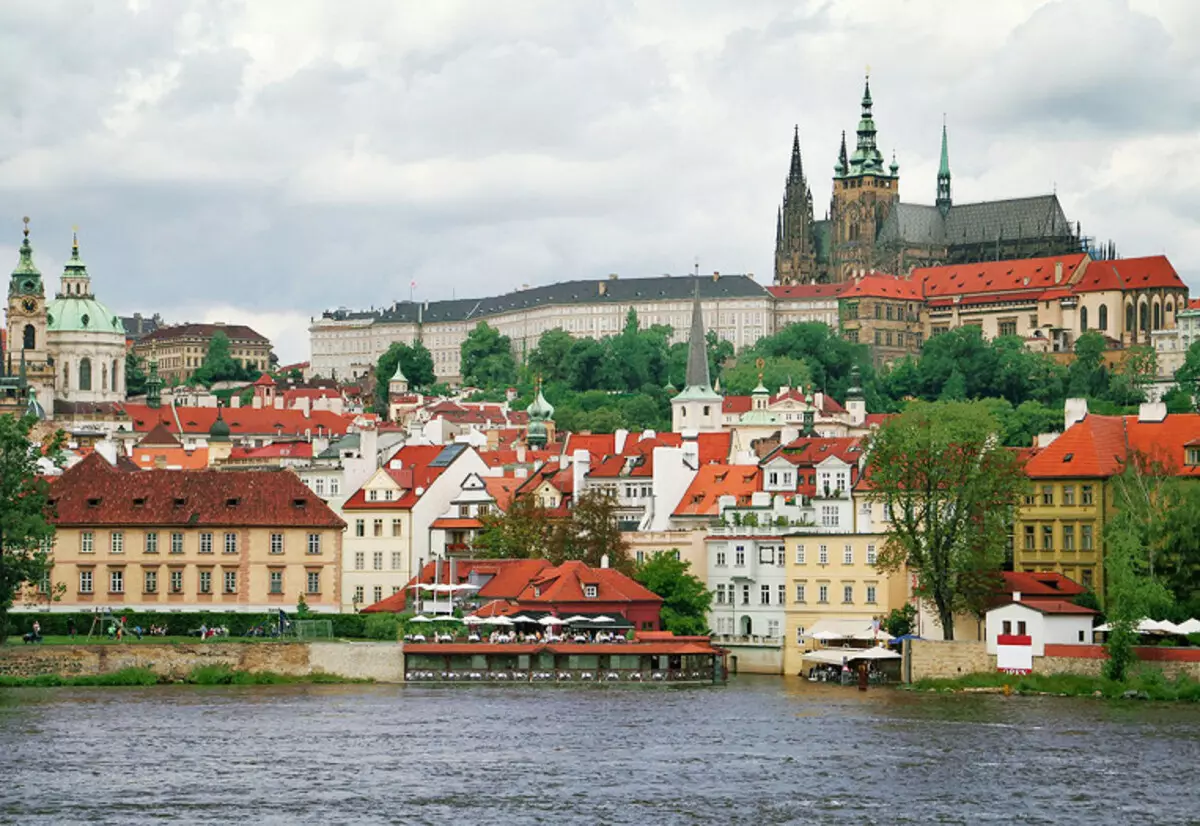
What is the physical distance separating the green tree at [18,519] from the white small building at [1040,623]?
30051 millimetres

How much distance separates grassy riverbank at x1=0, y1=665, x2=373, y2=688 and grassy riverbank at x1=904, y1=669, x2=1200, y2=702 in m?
18.5

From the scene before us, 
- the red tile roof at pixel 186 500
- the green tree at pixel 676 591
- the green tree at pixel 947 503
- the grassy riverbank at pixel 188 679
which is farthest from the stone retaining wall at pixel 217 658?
the green tree at pixel 947 503

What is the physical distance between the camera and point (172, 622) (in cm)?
8894

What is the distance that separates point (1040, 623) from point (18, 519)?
32136mm

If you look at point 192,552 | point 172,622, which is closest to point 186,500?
point 192,552

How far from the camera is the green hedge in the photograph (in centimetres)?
8844

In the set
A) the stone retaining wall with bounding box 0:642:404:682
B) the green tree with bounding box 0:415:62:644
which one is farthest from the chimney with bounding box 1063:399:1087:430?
the green tree with bounding box 0:415:62:644

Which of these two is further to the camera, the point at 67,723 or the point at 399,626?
the point at 399,626

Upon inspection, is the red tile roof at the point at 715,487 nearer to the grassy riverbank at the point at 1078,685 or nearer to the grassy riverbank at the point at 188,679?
the grassy riverbank at the point at 1078,685

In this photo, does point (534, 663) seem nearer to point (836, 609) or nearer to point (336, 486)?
point (836, 609)

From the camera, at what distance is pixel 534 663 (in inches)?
3312

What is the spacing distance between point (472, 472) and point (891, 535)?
28.0 metres

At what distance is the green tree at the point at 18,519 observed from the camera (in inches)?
3238

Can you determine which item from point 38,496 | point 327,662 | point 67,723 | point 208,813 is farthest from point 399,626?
point 208,813
